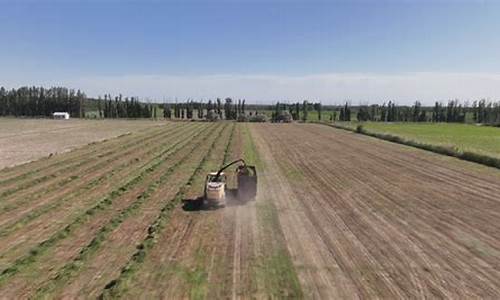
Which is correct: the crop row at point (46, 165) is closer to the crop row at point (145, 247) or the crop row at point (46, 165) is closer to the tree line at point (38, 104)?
the crop row at point (145, 247)

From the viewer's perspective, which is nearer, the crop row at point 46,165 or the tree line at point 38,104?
the crop row at point 46,165

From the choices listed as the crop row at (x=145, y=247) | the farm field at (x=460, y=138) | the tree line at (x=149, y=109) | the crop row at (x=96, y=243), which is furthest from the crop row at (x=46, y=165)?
the tree line at (x=149, y=109)

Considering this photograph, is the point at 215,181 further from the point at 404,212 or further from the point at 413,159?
the point at 413,159

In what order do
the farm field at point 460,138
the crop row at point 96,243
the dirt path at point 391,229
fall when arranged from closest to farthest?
the crop row at point 96,243
the dirt path at point 391,229
the farm field at point 460,138

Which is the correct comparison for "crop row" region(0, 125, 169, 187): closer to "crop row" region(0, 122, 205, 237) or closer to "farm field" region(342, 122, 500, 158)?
"crop row" region(0, 122, 205, 237)

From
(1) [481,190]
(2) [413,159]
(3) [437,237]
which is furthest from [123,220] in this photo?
(2) [413,159]

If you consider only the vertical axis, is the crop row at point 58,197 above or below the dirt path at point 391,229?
above

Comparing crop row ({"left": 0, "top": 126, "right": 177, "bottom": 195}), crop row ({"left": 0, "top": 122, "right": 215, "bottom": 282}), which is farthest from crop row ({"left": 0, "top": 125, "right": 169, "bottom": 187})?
crop row ({"left": 0, "top": 122, "right": 215, "bottom": 282})
